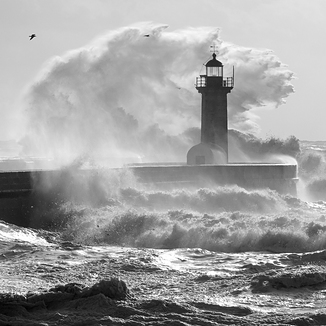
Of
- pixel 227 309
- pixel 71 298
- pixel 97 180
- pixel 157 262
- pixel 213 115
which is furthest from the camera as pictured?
pixel 213 115

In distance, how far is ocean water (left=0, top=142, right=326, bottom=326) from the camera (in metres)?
7.17

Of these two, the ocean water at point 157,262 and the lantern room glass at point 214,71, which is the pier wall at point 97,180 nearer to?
the ocean water at point 157,262

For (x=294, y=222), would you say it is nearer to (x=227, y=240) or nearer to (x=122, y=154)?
(x=227, y=240)

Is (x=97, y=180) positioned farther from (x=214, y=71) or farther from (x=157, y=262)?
(x=214, y=71)

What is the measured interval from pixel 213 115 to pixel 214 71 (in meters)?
→ 1.46

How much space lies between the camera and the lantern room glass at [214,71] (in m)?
22.0

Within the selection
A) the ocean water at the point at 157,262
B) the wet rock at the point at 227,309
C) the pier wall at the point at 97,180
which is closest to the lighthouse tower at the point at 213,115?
the pier wall at the point at 97,180

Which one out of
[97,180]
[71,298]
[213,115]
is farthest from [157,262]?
[213,115]

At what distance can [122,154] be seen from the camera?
28.5 m

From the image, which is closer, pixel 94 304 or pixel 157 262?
pixel 94 304

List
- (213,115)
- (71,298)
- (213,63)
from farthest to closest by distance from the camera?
1. (213,63)
2. (213,115)
3. (71,298)

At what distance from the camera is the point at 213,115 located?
21812mm

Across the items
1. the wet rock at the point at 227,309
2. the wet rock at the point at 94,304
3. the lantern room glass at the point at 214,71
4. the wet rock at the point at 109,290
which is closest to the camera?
the wet rock at the point at 227,309

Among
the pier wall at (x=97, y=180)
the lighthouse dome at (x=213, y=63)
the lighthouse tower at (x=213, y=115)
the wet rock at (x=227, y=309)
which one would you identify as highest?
the lighthouse dome at (x=213, y=63)
